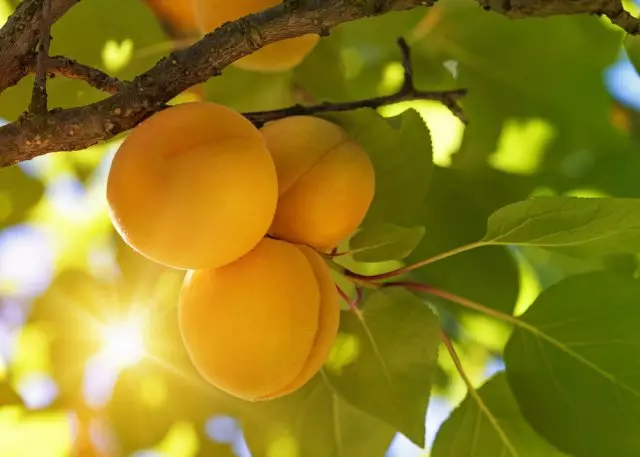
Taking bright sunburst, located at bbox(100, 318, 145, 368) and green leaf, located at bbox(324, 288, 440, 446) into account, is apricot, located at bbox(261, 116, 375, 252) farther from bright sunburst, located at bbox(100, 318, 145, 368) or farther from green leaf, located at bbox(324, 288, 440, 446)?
bright sunburst, located at bbox(100, 318, 145, 368)

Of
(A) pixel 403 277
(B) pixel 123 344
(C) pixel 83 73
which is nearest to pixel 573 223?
(A) pixel 403 277

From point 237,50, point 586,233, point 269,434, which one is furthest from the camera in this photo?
point 269,434

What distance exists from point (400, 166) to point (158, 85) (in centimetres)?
29

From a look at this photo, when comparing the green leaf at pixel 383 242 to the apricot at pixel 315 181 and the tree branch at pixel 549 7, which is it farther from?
the tree branch at pixel 549 7

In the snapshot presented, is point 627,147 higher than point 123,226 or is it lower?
lower

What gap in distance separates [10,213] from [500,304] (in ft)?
1.75

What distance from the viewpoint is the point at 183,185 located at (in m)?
0.44

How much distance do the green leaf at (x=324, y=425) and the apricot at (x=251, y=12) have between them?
31 cm

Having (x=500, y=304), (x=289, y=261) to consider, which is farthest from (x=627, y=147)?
(x=289, y=261)

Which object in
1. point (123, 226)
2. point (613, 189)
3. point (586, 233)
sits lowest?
point (613, 189)

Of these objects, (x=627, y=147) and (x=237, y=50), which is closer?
(x=237, y=50)

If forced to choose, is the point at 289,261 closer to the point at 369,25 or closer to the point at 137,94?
the point at 137,94

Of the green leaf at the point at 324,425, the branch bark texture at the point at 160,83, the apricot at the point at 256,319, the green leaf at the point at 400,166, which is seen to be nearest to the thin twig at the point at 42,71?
the branch bark texture at the point at 160,83

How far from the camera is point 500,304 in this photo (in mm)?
781
